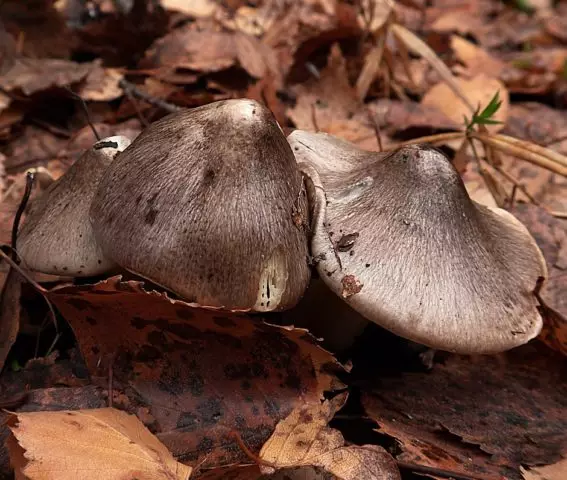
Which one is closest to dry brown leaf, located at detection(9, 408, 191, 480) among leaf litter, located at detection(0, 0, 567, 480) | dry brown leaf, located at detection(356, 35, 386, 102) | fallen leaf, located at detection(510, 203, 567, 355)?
leaf litter, located at detection(0, 0, 567, 480)

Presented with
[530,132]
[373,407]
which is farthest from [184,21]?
[373,407]

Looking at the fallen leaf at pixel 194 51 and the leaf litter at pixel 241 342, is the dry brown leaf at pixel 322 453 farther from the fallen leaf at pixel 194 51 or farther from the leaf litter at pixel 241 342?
the fallen leaf at pixel 194 51

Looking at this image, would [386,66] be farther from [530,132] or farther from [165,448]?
[165,448]

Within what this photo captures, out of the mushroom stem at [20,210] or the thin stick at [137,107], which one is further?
the thin stick at [137,107]

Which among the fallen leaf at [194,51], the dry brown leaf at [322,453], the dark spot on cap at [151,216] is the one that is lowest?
the dry brown leaf at [322,453]

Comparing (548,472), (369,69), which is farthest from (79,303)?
(369,69)

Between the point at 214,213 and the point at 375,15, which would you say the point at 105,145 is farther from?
the point at 375,15

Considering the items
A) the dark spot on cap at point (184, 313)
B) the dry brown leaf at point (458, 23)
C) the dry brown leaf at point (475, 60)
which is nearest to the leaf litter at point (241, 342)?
the dark spot on cap at point (184, 313)
